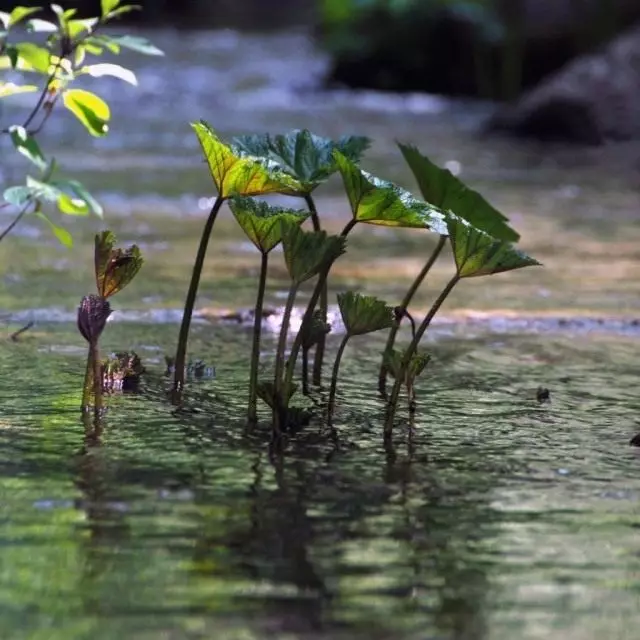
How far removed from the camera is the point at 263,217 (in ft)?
5.35

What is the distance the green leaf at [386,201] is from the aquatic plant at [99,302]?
306 mm

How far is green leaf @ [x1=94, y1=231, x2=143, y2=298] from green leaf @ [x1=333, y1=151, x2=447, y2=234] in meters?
0.31

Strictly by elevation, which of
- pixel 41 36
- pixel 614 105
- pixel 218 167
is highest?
pixel 41 36

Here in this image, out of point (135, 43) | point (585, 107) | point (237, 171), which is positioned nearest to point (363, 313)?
Answer: point (237, 171)

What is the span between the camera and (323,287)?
6.07 ft

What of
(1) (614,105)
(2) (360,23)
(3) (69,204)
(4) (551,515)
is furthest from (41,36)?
(4) (551,515)

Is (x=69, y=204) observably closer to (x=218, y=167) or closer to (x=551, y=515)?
(x=218, y=167)

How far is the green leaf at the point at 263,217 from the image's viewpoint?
5.29ft

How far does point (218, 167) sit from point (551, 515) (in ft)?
2.04

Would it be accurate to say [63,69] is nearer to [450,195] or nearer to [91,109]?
[91,109]

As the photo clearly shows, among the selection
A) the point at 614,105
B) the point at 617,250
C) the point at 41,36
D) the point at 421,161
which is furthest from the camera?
the point at 41,36

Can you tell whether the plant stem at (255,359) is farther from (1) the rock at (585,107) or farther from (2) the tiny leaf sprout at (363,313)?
(1) the rock at (585,107)

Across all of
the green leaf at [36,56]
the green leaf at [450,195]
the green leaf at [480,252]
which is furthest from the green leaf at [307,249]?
the green leaf at [36,56]

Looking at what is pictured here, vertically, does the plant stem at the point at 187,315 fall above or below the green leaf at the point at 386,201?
below
